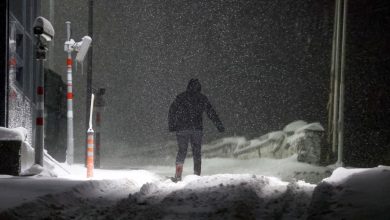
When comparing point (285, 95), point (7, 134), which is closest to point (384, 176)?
point (7, 134)

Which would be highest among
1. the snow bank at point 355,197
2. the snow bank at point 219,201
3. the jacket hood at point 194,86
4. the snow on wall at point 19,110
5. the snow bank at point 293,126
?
the jacket hood at point 194,86

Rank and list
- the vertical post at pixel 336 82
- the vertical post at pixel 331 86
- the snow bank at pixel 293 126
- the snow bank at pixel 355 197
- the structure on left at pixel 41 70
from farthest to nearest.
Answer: the snow bank at pixel 293 126, the vertical post at pixel 331 86, the vertical post at pixel 336 82, the structure on left at pixel 41 70, the snow bank at pixel 355 197

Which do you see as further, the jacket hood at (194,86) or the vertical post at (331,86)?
the vertical post at (331,86)

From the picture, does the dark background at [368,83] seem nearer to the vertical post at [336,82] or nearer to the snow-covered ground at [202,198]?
the vertical post at [336,82]

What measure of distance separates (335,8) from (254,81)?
3.37m

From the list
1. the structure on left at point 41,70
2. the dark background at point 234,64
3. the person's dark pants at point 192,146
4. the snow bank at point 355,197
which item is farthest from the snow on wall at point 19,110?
the snow bank at point 355,197

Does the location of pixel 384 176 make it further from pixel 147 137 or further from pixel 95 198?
pixel 147 137

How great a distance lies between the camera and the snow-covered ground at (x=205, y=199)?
495cm

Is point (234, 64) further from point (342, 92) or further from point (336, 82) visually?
point (342, 92)

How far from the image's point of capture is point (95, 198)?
6.02 m

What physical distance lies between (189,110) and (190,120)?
18 centimetres

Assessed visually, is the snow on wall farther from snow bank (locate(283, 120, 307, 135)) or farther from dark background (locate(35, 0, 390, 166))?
snow bank (locate(283, 120, 307, 135))

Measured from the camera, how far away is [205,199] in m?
5.90

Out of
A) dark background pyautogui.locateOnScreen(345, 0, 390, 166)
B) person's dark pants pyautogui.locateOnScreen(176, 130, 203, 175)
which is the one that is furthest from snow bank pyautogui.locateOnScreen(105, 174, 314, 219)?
dark background pyautogui.locateOnScreen(345, 0, 390, 166)
